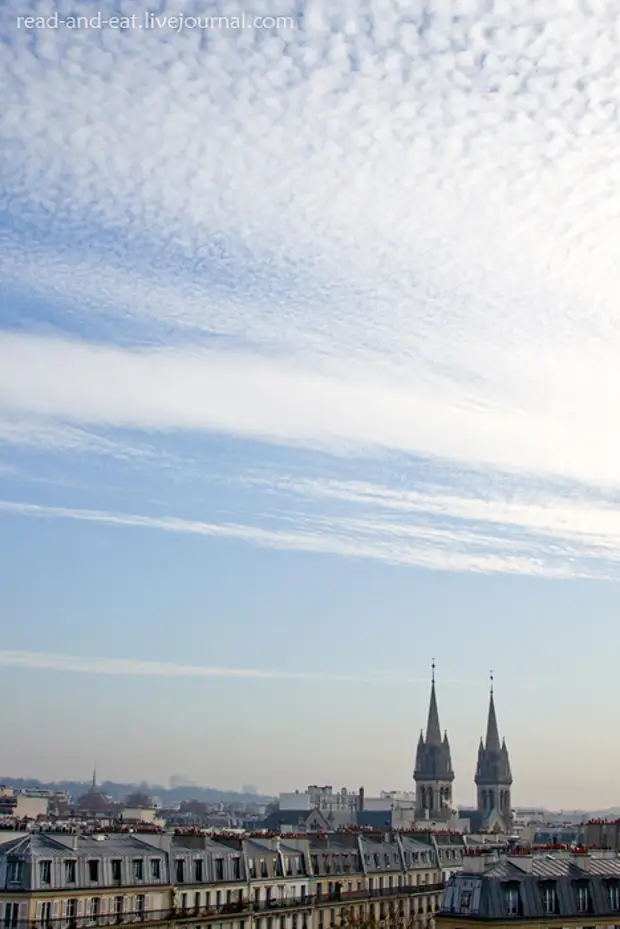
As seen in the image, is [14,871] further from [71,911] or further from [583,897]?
[583,897]

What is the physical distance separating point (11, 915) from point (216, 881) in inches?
571

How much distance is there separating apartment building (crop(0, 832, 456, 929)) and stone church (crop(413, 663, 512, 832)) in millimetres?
86368

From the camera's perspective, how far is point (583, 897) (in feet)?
170

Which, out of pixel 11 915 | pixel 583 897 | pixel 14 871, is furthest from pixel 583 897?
pixel 14 871

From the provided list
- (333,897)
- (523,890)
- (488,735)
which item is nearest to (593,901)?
(523,890)

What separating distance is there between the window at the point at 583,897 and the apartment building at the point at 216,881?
21.8 metres

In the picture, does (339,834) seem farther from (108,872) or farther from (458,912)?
(458,912)

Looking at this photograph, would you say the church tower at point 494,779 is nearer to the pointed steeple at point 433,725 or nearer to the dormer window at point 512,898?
the pointed steeple at point 433,725

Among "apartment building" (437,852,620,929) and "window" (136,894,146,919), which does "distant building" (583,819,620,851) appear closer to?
"apartment building" (437,852,620,929)

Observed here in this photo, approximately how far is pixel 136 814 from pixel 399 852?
46059mm

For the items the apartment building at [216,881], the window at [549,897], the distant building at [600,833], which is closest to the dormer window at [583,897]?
the window at [549,897]

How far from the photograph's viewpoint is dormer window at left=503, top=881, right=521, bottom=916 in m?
49.6

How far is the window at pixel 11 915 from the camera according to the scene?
55.3 m

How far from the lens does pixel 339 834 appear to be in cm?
8550
